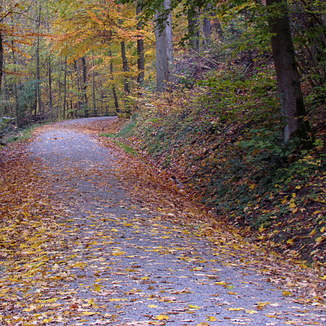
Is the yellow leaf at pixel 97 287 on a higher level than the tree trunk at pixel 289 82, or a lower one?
lower

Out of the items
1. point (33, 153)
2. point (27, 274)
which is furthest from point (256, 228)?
point (33, 153)

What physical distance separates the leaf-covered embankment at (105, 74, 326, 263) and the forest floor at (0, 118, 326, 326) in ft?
1.49

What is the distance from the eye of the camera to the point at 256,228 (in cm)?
698

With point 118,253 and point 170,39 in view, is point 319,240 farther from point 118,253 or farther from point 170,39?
point 170,39

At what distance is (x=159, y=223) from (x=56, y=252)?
2.18 meters

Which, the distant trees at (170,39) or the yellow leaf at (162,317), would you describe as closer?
the yellow leaf at (162,317)

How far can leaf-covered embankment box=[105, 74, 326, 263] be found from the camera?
6.34m

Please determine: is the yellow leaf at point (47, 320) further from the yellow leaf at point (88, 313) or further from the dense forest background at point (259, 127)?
the dense forest background at point (259, 127)

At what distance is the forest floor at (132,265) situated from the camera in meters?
3.39

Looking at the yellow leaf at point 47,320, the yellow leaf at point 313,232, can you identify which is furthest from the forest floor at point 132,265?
the yellow leaf at point 313,232

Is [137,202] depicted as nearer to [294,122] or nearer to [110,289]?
[294,122]

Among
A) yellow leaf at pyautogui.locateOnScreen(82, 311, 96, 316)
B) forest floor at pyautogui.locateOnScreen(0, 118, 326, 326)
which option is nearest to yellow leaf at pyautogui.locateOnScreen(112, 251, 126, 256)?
forest floor at pyautogui.locateOnScreen(0, 118, 326, 326)

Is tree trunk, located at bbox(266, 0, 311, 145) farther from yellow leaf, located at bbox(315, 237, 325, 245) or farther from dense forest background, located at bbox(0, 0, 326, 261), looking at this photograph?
yellow leaf, located at bbox(315, 237, 325, 245)

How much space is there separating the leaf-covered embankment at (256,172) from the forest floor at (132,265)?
45cm
